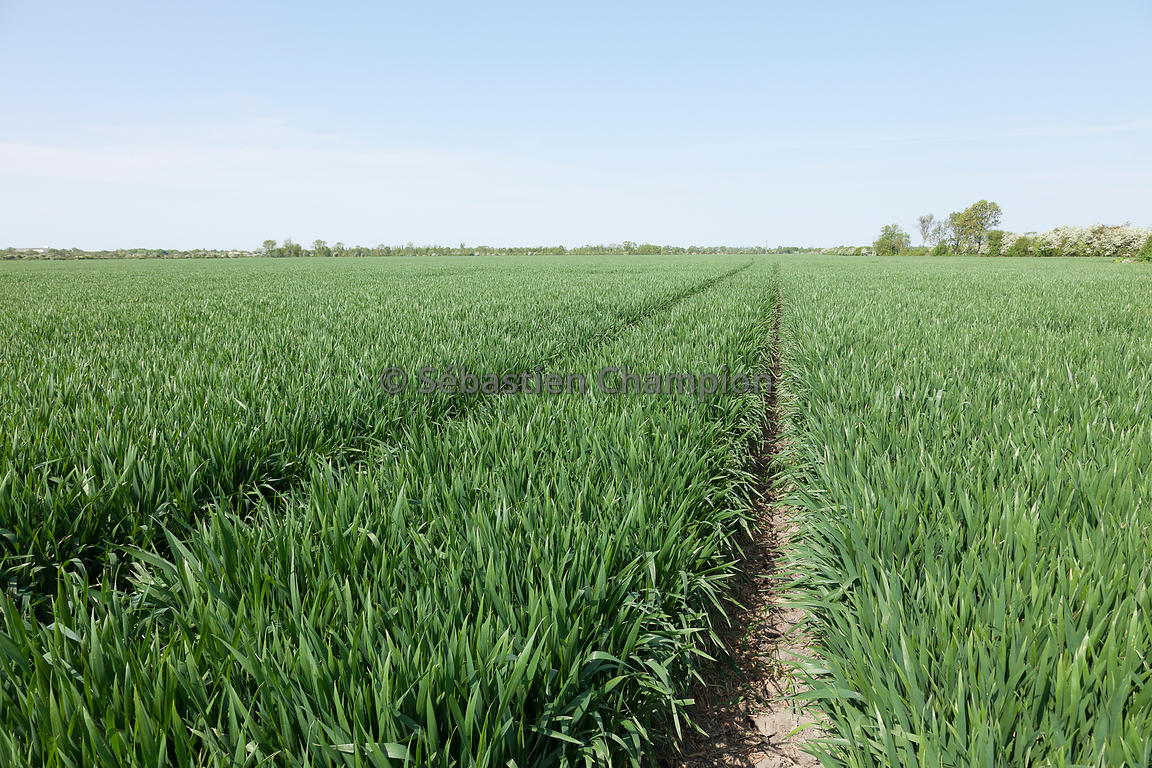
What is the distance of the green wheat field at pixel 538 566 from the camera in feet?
4.04

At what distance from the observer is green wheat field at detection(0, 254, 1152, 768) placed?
1.23 metres

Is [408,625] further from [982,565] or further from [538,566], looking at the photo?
[982,565]

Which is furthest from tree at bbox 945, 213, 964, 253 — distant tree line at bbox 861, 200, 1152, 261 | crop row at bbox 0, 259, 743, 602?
crop row at bbox 0, 259, 743, 602

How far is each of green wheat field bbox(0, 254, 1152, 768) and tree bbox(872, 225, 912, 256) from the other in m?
103

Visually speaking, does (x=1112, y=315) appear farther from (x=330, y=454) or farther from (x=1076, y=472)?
(x=330, y=454)

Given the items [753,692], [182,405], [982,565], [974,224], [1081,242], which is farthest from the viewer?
[974,224]

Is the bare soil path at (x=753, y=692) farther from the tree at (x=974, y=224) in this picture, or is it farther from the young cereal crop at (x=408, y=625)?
the tree at (x=974, y=224)

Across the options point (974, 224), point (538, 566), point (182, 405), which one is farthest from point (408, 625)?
point (974, 224)

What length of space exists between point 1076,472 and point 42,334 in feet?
33.7

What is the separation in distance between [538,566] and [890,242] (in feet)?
362

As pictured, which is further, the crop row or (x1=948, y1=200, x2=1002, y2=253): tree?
(x1=948, y1=200, x2=1002, y2=253): tree

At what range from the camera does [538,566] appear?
1.74m

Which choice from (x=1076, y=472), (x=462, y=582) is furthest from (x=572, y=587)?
(x=1076, y=472)

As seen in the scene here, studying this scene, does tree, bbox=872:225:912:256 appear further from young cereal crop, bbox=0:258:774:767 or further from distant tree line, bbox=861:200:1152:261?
young cereal crop, bbox=0:258:774:767
